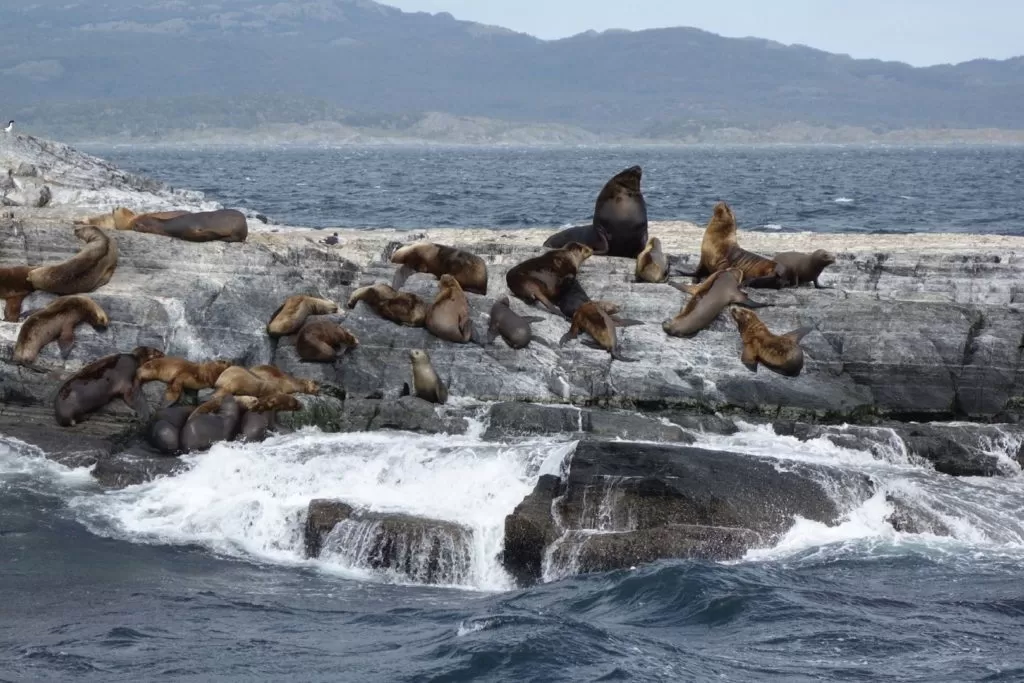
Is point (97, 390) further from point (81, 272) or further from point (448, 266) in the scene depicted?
point (448, 266)

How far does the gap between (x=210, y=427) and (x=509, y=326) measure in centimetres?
A: 339

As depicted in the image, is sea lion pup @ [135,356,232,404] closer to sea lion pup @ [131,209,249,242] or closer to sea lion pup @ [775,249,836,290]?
sea lion pup @ [131,209,249,242]

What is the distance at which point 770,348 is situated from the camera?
13859 millimetres

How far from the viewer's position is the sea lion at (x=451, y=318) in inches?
559

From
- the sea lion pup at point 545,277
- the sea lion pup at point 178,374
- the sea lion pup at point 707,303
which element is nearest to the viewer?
the sea lion pup at point 178,374

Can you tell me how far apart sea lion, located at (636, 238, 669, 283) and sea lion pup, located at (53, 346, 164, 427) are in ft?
18.7

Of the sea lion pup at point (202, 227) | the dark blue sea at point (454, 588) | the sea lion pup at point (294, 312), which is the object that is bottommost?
the dark blue sea at point (454, 588)

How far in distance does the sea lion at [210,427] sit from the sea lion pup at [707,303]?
472 cm

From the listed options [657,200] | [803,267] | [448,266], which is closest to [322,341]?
[448,266]

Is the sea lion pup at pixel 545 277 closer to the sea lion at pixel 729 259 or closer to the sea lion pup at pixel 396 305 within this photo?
the sea lion pup at pixel 396 305

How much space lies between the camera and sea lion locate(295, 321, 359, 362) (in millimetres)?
14000

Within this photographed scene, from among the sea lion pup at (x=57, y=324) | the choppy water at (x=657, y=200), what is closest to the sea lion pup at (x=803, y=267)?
the sea lion pup at (x=57, y=324)

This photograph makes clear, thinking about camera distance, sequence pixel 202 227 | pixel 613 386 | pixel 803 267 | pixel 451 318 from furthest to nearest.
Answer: pixel 202 227
pixel 803 267
pixel 451 318
pixel 613 386

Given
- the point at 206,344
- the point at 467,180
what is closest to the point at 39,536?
the point at 206,344
